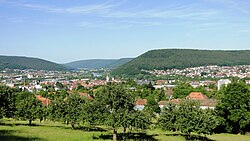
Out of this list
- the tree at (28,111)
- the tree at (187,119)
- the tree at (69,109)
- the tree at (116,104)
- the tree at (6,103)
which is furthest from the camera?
the tree at (28,111)

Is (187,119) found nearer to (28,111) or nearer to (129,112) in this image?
(129,112)

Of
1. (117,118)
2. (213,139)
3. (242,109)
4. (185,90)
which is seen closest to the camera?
(117,118)

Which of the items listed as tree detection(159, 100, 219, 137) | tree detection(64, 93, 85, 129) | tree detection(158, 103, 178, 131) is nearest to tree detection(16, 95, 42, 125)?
tree detection(64, 93, 85, 129)

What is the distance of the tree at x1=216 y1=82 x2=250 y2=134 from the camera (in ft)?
168

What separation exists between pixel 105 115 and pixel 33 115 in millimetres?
15690

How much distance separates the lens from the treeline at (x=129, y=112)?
34.6 metres

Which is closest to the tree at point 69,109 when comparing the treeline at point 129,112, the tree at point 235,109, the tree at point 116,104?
the treeline at point 129,112

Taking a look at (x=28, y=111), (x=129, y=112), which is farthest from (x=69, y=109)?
(x=129, y=112)

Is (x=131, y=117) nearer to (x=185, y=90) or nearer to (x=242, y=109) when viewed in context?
(x=242, y=109)

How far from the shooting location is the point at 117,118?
112 feet

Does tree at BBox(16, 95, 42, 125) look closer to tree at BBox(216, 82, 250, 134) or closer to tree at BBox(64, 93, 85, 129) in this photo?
tree at BBox(64, 93, 85, 129)

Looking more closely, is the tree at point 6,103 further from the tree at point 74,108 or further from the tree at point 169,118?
the tree at point 169,118

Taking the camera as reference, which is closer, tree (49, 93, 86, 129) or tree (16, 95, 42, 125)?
tree (49, 93, 86, 129)

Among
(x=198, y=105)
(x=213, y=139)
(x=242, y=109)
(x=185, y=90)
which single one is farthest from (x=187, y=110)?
(x=185, y=90)
